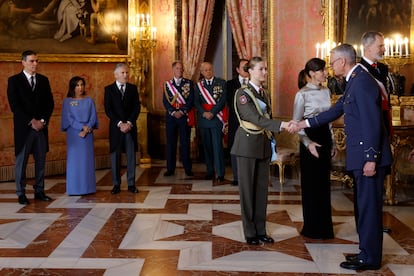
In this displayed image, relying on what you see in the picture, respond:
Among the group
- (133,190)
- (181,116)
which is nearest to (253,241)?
(133,190)

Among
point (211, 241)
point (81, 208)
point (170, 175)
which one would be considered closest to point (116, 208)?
point (81, 208)

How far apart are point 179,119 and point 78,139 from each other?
1.71 metres

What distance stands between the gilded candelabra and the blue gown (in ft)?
7.63

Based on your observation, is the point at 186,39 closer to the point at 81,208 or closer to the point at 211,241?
the point at 81,208

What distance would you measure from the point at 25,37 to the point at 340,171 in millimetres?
5182

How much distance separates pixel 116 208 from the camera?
6.05 meters

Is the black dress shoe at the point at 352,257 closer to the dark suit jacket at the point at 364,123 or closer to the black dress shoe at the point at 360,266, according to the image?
the black dress shoe at the point at 360,266

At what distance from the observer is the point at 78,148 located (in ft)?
22.6

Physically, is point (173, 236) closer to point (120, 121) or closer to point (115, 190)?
point (115, 190)

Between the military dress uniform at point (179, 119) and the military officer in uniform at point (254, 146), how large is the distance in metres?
3.44

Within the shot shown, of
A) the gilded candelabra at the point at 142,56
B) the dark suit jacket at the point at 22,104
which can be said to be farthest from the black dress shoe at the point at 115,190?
the gilded candelabra at the point at 142,56

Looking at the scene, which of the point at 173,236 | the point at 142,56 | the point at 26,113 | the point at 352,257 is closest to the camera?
the point at 352,257

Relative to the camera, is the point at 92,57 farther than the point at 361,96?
Yes

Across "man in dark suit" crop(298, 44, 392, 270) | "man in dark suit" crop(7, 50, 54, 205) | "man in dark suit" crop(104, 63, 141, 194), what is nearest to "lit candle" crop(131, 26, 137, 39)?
"man in dark suit" crop(104, 63, 141, 194)
